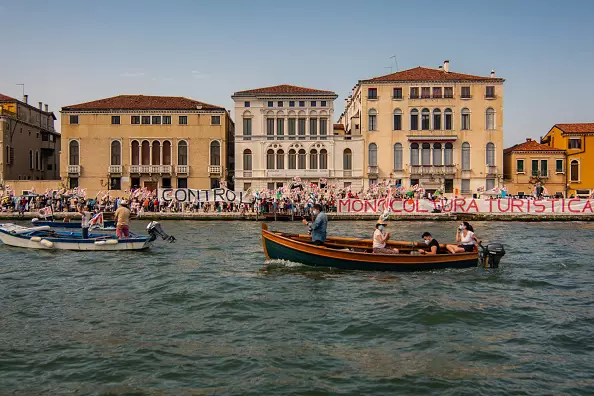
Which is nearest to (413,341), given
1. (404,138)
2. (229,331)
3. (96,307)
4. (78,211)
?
(229,331)

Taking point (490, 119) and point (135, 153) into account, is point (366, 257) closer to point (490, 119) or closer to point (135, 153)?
point (490, 119)

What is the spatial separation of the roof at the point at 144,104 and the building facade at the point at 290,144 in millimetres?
3212

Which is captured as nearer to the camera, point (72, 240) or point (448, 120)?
point (72, 240)

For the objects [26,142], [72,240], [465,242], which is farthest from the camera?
[26,142]

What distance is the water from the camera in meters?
7.78

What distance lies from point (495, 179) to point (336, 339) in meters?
40.9

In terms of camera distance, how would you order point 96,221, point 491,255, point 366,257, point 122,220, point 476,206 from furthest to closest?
1. point 476,206
2. point 96,221
3. point 122,220
4. point 491,255
5. point 366,257

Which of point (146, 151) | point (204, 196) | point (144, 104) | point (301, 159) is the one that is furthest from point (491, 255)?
point (144, 104)

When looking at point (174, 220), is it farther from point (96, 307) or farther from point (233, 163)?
point (96, 307)

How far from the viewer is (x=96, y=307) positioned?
38.2 ft

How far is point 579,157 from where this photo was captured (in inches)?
1885

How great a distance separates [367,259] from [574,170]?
3944 cm

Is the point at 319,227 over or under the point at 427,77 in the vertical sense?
under

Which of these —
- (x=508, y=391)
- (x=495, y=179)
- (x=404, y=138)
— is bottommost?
(x=508, y=391)
